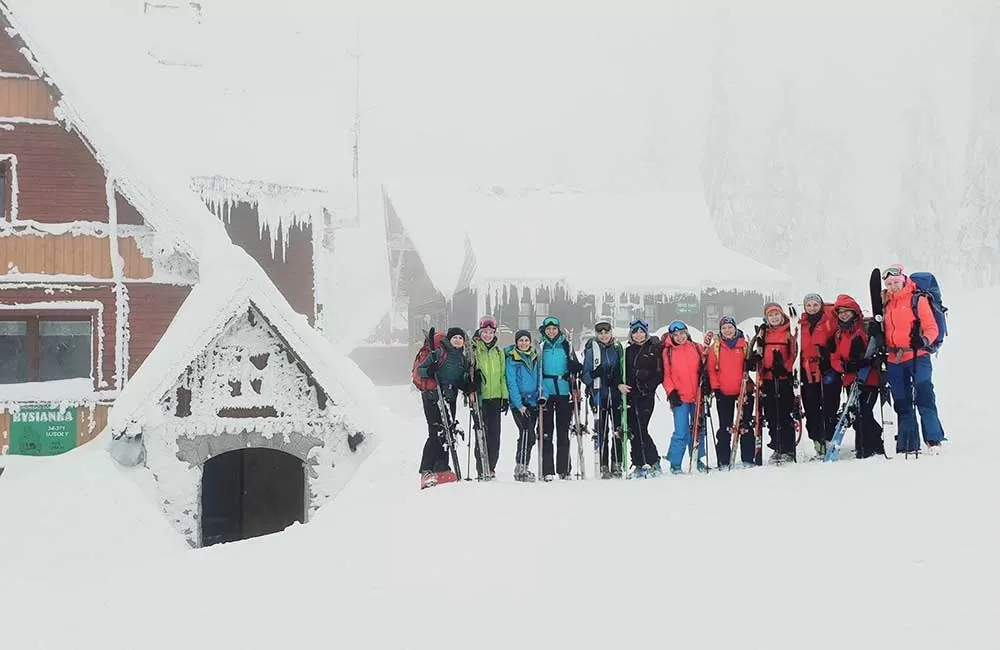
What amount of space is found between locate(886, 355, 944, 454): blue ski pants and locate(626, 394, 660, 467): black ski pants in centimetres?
230

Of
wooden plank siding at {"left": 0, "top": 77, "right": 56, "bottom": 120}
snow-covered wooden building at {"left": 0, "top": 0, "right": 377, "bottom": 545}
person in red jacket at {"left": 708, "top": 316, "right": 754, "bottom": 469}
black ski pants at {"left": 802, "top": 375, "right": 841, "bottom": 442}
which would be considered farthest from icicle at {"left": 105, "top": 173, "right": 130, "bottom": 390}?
black ski pants at {"left": 802, "top": 375, "right": 841, "bottom": 442}

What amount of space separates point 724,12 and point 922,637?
1941 inches

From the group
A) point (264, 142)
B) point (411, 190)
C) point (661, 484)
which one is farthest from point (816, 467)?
point (411, 190)

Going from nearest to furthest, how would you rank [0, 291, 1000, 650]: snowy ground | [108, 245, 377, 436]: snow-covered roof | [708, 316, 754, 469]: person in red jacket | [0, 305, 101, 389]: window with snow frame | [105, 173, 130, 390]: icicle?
[0, 291, 1000, 650]: snowy ground
[708, 316, 754, 469]: person in red jacket
[108, 245, 377, 436]: snow-covered roof
[0, 305, 101, 389]: window with snow frame
[105, 173, 130, 390]: icicle

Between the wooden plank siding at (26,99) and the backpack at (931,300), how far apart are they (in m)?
12.0

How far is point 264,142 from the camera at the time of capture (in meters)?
15.9

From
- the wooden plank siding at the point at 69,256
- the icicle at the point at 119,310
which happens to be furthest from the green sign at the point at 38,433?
the wooden plank siding at the point at 69,256

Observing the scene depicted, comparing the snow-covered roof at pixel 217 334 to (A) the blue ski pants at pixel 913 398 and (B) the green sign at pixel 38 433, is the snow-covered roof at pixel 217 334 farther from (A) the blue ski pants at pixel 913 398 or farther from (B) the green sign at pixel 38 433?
(A) the blue ski pants at pixel 913 398

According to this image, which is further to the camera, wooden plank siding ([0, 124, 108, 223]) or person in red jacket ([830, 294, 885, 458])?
wooden plank siding ([0, 124, 108, 223])

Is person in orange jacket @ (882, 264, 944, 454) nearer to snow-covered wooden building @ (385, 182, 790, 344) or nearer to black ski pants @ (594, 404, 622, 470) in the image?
black ski pants @ (594, 404, 622, 470)

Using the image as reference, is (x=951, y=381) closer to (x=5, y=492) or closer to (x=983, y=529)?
(x=983, y=529)

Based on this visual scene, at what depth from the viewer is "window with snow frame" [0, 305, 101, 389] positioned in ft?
43.9

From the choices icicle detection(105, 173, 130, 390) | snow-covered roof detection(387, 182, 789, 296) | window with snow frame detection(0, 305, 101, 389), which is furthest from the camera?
snow-covered roof detection(387, 182, 789, 296)

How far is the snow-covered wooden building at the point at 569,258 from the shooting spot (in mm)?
26438
